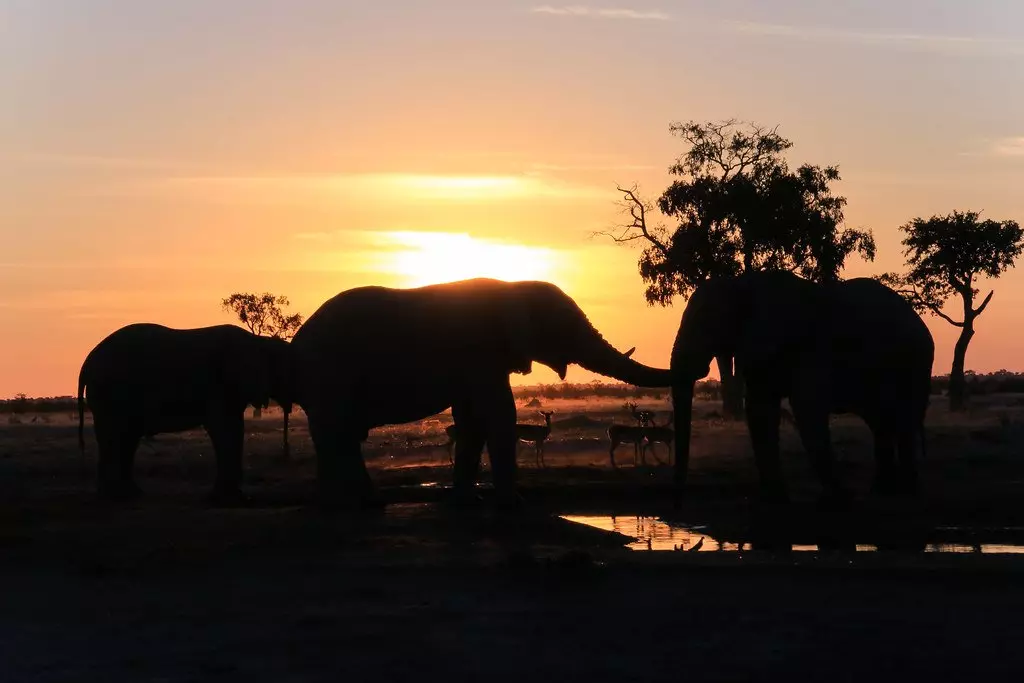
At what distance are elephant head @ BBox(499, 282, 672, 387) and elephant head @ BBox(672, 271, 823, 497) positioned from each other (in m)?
0.72

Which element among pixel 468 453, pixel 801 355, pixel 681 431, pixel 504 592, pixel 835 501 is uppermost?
pixel 801 355

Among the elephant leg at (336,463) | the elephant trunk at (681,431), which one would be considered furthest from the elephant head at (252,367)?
the elephant trunk at (681,431)

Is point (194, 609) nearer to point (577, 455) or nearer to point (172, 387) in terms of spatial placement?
point (172, 387)

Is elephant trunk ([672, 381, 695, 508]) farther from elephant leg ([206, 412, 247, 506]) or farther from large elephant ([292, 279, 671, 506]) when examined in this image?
elephant leg ([206, 412, 247, 506])

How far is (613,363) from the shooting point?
20.4 meters

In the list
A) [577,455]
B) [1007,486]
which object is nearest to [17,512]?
[1007,486]

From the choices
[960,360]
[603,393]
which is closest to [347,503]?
[960,360]

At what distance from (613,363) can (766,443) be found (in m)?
2.46

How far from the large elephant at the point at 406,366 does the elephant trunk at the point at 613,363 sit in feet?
3.13

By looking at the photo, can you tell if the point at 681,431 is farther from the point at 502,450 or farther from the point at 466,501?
the point at 466,501

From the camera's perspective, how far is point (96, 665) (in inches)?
386

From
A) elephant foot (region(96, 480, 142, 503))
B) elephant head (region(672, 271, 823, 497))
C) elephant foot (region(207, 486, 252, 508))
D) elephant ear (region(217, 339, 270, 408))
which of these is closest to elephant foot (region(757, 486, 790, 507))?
elephant head (region(672, 271, 823, 497))

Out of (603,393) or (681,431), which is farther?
(603,393)

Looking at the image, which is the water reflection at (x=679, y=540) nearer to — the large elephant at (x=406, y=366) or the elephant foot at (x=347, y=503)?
the large elephant at (x=406, y=366)
